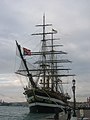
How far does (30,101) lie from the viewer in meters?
83.9

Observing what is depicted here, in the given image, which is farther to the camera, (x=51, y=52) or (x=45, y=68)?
(x=51, y=52)

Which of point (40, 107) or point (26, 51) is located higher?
point (26, 51)

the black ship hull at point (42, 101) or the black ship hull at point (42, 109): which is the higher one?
the black ship hull at point (42, 101)

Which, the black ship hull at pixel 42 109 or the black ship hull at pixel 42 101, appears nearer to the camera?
the black ship hull at pixel 42 101

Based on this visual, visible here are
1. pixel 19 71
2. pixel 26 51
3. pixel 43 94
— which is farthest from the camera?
pixel 43 94

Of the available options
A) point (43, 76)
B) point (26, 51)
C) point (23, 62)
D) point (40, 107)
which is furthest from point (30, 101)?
point (26, 51)

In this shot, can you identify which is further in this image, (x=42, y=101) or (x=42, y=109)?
(x=42, y=109)

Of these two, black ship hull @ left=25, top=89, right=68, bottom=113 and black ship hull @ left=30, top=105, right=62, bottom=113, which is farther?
black ship hull @ left=30, top=105, right=62, bottom=113

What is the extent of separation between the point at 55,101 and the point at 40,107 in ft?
19.8

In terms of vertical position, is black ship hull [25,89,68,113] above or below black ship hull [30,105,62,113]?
above

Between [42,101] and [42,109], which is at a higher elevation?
[42,101]

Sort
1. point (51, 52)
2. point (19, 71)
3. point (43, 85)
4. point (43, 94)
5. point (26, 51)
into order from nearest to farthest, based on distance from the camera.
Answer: point (26, 51), point (19, 71), point (43, 94), point (43, 85), point (51, 52)

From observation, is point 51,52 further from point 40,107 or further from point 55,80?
point 40,107

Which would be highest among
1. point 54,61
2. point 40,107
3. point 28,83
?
point 54,61
